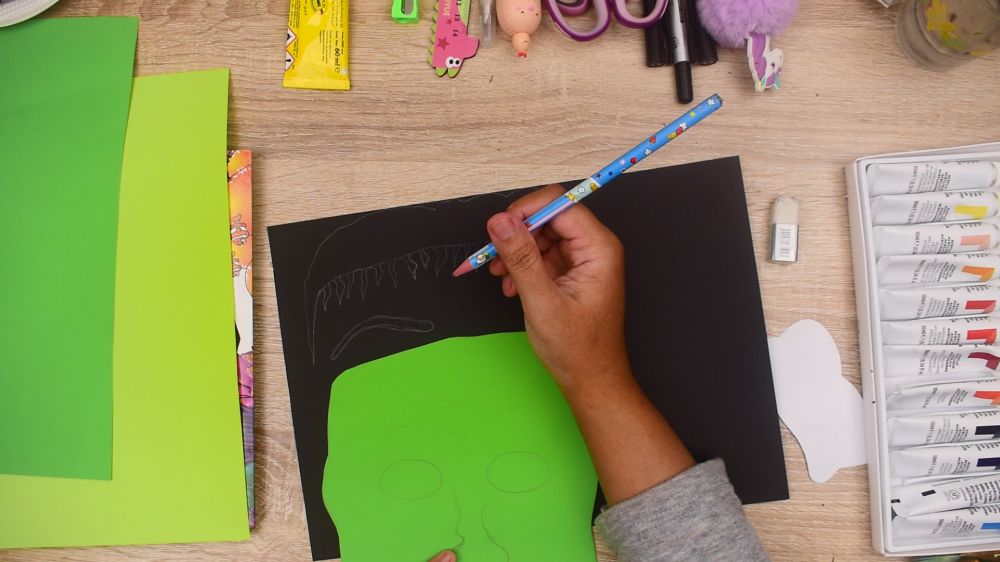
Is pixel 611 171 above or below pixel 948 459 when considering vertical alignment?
above

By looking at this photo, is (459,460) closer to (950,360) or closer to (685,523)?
(685,523)

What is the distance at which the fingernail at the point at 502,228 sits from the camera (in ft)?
1.94

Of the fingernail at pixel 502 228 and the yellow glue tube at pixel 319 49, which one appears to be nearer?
the fingernail at pixel 502 228

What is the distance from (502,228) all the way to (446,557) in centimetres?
36

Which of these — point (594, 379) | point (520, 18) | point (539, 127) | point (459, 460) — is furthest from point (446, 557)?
point (520, 18)

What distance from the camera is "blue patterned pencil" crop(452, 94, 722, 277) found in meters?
0.58

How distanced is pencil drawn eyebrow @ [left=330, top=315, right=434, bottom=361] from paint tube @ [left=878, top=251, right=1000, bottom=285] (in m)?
0.50

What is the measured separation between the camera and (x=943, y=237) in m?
0.66

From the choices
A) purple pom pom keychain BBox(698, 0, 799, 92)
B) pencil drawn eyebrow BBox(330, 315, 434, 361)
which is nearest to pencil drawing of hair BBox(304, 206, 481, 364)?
pencil drawn eyebrow BBox(330, 315, 434, 361)

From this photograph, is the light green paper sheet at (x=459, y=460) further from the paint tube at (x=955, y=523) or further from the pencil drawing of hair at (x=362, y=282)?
the paint tube at (x=955, y=523)

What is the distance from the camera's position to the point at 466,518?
0.68 meters

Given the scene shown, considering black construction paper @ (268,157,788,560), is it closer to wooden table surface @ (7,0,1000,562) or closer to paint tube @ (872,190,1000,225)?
wooden table surface @ (7,0,1000,562)

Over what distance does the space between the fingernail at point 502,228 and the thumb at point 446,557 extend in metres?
0.35

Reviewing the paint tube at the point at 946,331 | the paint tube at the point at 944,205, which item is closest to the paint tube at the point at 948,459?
the paint tube at the point at 946,331
